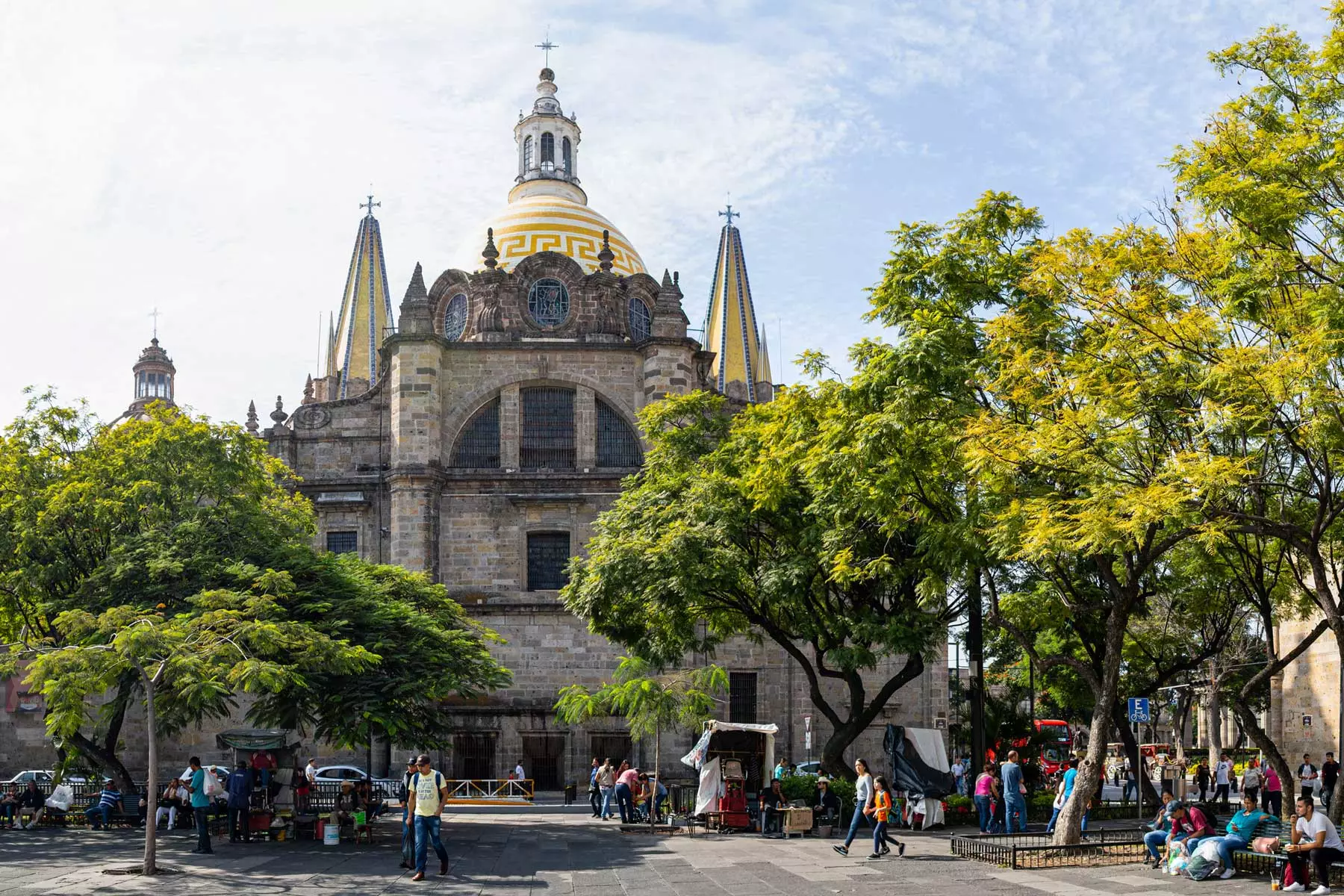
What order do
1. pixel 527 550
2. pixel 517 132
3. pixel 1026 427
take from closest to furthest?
pixel 1026 427, pixel 527 550, pixel 517 132

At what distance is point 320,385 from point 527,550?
21.2 meters

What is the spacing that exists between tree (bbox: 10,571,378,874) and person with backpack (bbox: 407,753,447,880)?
3192 mm

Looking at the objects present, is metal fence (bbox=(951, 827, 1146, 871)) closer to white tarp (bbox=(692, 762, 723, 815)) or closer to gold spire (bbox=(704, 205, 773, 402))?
white tarp (bbox=(692, 762, 723, 815))

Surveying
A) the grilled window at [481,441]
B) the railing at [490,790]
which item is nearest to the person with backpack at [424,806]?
the railing at [490,790]

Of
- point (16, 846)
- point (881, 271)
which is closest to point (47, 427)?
point (16, 846)

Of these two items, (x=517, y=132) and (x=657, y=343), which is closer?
(x=657, y=343)

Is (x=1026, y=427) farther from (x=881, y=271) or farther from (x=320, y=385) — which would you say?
(x=320, y=385)

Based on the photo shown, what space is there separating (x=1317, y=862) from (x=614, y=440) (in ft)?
94.9

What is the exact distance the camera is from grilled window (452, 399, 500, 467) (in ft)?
138

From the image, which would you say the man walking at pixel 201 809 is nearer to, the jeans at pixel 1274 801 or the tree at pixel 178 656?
the tree at pixel 178 656

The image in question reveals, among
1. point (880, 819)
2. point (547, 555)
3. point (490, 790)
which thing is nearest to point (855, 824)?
point (880, 819)

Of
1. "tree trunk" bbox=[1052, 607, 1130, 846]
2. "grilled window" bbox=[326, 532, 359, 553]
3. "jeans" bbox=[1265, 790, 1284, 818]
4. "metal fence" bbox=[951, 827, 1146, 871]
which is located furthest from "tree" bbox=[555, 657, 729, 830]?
"grilled window" bbox=[326, 532, 359, 553]

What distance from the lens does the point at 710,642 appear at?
31.0 metres

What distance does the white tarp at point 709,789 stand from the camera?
981 inches
